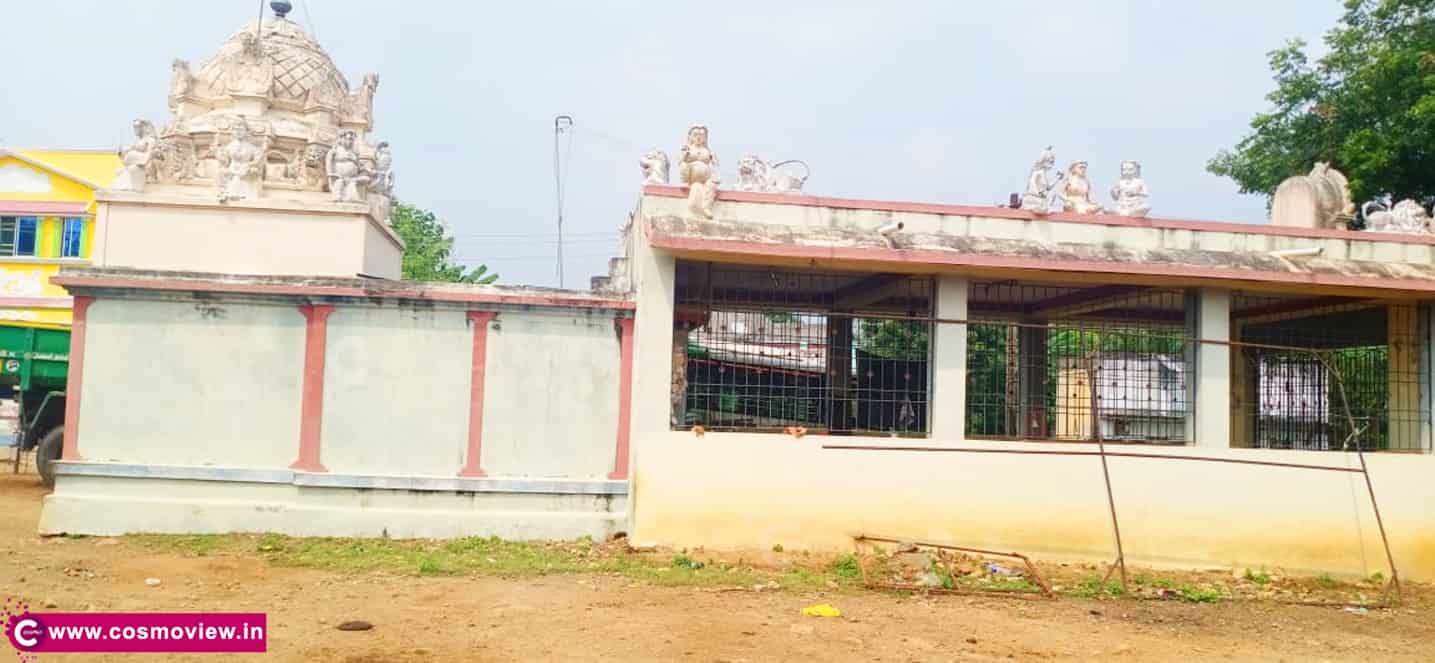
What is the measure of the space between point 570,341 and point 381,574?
289 centimetres

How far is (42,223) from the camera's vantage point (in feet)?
77.7

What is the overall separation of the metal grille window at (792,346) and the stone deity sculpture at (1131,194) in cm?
198

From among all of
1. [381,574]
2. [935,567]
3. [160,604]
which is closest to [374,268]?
[381,574]

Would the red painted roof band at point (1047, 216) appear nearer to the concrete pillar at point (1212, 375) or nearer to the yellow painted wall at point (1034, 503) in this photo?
the concrete pillar at point (1212, 375)

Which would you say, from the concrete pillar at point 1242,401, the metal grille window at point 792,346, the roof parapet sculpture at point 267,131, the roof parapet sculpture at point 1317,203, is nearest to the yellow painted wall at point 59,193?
the roof parapet sculpture at point 267,131

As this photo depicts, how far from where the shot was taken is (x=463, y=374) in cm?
1029

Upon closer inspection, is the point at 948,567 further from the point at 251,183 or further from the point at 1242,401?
the point at 251,183

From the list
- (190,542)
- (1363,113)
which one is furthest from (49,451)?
(1363,113)

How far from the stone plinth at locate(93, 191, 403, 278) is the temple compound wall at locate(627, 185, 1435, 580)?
14.1ft

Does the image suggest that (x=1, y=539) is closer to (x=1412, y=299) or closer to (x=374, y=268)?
(x=374, y=268)

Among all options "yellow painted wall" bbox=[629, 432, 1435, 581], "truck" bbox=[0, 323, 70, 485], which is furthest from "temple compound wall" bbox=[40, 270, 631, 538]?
"truck" bbox=[0, 323, 70, 485]

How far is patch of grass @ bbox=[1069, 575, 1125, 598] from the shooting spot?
28.2ft

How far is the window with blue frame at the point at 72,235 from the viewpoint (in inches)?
930

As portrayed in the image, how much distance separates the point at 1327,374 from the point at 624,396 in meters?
7.62
